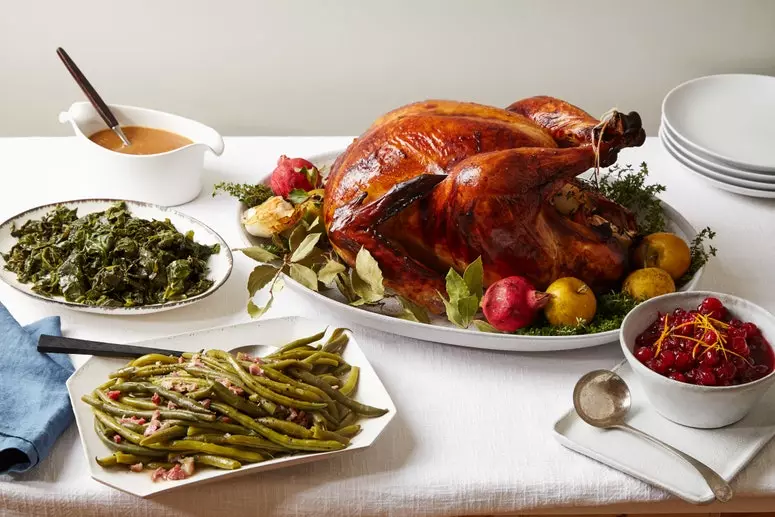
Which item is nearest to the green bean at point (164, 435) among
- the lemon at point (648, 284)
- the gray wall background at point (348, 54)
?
the lemon at point (648, 284)

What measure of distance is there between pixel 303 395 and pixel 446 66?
83.0 inches

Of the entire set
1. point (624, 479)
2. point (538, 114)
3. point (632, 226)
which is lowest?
point (624, 479)

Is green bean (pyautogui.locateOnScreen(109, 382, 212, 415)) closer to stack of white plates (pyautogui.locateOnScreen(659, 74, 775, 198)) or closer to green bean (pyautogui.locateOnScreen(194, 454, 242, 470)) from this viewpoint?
green bean (pyautogui.locateOnScreen(194, 454, 242, 470))

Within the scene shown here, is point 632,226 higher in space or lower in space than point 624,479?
higher

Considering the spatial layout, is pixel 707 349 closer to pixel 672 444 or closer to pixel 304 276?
pixel 672 444

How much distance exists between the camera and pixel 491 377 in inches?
62.1

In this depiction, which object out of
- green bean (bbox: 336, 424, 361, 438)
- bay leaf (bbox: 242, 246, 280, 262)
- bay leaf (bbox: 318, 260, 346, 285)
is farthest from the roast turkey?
green bean (bbox: 336, 424, 361, 438)

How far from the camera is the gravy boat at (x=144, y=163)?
1.99m

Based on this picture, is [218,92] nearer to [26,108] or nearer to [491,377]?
[26,108]

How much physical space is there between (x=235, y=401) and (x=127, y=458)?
7.0 inches

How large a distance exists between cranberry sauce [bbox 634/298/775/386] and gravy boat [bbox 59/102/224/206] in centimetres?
113

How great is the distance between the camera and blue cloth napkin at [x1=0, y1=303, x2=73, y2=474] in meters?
1.32

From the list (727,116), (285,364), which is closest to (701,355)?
(285,364)

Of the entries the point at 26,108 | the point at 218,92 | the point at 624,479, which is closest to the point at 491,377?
the point at 624,479
